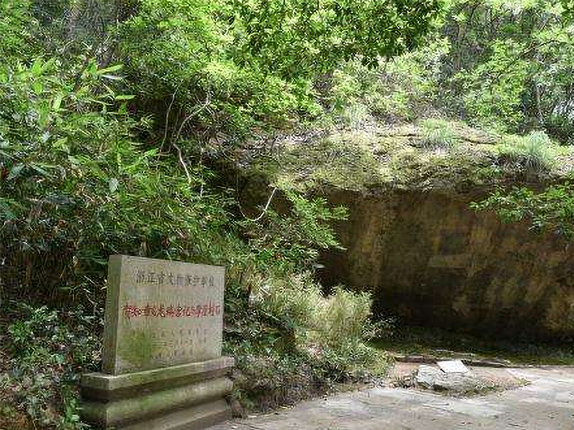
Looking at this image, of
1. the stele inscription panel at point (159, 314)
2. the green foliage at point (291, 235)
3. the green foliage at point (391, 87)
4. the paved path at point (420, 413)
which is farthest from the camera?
the green foliage at point (391, 87)

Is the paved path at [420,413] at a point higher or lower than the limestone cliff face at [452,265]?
lower

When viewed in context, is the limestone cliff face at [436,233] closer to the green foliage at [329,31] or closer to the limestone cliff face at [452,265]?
the limestone cliff face at [452,265]

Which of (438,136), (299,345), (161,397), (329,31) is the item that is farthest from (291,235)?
(438,136)

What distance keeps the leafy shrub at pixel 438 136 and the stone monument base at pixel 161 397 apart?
571cm

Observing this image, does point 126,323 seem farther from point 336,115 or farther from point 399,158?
point 336,115

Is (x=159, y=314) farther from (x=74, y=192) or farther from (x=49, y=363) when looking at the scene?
(x=74, y=192)

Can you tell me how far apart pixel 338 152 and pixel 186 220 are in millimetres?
4777

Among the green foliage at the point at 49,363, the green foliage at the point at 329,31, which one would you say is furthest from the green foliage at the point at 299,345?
the green foliage at the point at 329,31

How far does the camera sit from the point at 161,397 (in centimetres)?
348

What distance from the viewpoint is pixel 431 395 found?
18.2 feet

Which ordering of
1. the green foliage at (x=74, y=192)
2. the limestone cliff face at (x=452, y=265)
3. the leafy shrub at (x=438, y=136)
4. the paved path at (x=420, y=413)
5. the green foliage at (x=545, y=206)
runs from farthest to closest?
the leafy shrub at (x=438, y=136)
the limestone cliff face at (x=452, y=265)
the green foliage at (x=545, y=206)
the paved path at (x=420, y=413)
the green foliage at (x=74, y=192)

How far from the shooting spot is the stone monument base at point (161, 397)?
312 centimetres

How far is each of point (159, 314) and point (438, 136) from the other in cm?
634

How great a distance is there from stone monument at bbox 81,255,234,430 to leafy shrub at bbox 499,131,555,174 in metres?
5.76
